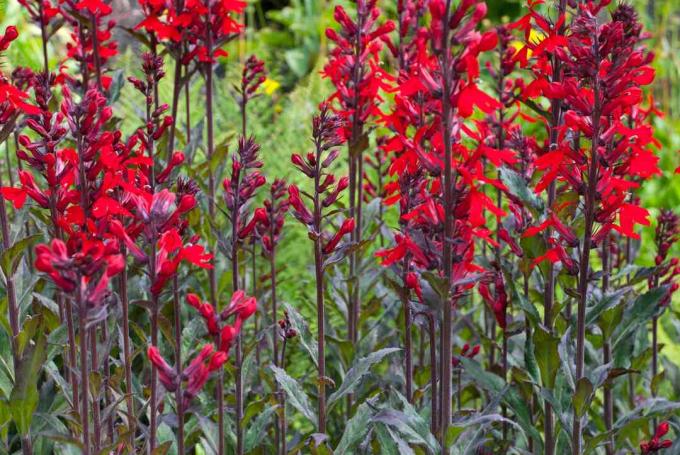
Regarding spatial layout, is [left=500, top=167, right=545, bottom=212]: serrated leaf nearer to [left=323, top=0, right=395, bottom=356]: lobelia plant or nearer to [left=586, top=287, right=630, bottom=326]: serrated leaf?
[left=586, top=287, right=630, bottom=326]: serrated leaf

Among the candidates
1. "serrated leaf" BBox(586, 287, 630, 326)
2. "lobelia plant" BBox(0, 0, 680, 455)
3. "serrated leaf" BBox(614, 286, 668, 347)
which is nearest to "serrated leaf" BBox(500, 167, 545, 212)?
"lobelia plant" BBox(0, 0, 680, 455)

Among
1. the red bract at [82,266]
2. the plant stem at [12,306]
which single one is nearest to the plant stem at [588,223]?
the red bract at [82,266]

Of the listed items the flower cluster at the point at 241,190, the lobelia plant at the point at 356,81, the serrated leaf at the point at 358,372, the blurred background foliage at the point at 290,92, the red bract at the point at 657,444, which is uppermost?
the blurred background foliage at the point at 290,92

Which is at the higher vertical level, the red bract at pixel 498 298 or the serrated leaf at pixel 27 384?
the red bract at pixel 498 298

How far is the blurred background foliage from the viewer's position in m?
4.62

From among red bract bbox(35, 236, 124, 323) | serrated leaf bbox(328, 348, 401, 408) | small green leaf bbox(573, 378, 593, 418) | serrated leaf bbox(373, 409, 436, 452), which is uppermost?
red bract bbox(35, 236, 124, 323)

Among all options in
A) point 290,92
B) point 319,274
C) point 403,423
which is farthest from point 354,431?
point 290,92

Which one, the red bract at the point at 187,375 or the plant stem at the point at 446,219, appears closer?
the red bract at the point at 187,375

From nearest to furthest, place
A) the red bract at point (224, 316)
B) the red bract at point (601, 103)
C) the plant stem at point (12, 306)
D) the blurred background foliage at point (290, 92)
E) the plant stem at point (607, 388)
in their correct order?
1. the red bract at point (224, 316)
2. the red bract at point (601, 103)
3. the plant stem at point (12, 306)
4. the plant stem at point (607, 388)
5. the blurred background foliage at point (290, 92)

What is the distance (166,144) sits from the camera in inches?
132

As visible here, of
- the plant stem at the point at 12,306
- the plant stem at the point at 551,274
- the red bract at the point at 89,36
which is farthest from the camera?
the red bract at the point at 89,36

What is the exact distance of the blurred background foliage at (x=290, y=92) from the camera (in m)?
4.62

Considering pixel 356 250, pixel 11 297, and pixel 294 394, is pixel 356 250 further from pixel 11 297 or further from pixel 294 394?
pixel 11 297

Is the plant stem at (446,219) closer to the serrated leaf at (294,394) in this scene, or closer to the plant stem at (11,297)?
the serrated leaf at (294,394)
